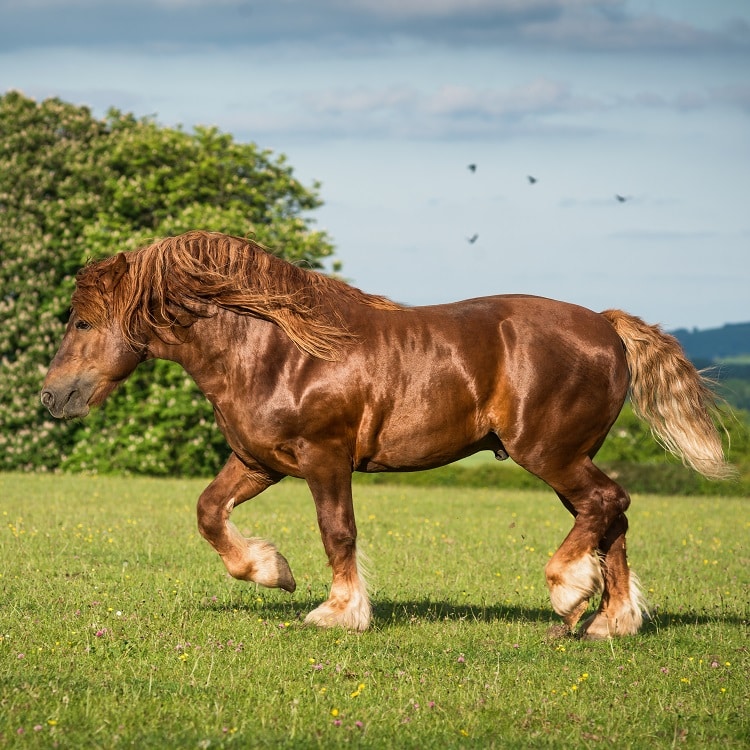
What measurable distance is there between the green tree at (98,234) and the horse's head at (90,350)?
20.2 meters

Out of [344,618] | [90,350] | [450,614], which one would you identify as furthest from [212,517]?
[450,614]

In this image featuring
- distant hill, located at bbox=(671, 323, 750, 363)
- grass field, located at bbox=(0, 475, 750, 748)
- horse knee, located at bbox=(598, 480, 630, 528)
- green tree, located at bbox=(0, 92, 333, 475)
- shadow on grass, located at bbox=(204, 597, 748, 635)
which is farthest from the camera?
distant hill, located at bbox=(671, 323, 750, 363)

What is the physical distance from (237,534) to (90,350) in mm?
1788

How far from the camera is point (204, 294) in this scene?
26.5 feet

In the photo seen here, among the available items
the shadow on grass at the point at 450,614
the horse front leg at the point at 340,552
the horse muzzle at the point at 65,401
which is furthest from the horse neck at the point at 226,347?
the shadow on grass at the point at 450,614

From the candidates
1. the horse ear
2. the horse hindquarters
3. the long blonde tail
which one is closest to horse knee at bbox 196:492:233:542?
the horse ear

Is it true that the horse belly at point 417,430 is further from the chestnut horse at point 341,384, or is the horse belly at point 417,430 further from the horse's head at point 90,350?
the horse's head at point 90,350

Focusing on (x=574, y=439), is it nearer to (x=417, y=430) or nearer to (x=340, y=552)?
(x=417, y=430)

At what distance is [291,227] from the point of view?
31.6 meters

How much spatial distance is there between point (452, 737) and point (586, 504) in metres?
2.86

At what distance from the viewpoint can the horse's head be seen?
8.12 metres

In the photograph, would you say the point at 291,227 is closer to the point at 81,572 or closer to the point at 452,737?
the point at 81,572

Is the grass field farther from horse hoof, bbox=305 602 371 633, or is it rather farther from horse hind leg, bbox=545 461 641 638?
horse hind leg, bbox=545 461 641 638

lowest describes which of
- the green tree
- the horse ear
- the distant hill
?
the distant hill
